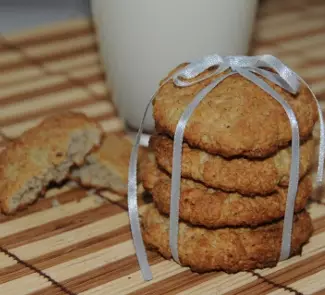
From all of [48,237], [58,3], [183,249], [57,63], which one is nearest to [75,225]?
[48,237]

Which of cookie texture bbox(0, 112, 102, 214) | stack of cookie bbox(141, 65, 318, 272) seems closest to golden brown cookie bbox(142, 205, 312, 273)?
stack of cookie bbox(141, 65, 318, 272)

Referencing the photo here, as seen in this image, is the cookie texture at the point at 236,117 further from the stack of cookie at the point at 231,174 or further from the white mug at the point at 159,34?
the white mug at the point at 159,34

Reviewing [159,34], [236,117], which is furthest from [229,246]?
[159,34]

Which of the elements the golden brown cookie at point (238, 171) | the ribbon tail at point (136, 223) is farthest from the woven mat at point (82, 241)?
the golden brown cookie at point (238, 171)

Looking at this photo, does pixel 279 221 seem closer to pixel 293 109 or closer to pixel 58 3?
pixel 293 109

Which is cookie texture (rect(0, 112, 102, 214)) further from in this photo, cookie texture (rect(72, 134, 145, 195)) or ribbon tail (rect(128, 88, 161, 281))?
ribbon tail (rect(128, 88, 161, 281))

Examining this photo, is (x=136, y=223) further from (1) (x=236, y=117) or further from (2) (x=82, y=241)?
(1) (x=236, y=117)
